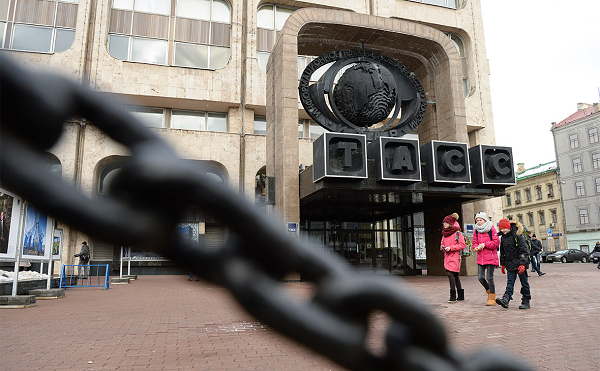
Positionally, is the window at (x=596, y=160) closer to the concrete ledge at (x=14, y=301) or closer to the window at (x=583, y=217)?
the window at (x=583, y=217)

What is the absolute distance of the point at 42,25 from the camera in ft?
76.8

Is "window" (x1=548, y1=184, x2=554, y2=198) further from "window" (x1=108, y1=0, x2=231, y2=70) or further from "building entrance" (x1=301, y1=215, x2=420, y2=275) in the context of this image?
"window" (x1=108, y1=0, x2=231, y2=70)

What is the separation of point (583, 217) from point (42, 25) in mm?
58495

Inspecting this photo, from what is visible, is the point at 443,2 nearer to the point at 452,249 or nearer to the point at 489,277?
Answer: the point at 452,249

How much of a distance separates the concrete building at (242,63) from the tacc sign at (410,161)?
2.15 metres

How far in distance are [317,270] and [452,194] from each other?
54.4ft

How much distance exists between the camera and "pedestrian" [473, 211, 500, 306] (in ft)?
26.8

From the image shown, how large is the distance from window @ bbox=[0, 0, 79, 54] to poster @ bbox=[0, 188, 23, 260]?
1845cm

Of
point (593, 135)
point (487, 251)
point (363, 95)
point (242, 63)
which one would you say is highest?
point (593, 135)

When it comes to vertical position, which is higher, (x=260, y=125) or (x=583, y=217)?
(x=260, y=125)

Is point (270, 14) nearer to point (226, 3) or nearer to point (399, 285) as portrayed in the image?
point (226, 3)

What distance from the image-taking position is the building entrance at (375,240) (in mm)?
20188

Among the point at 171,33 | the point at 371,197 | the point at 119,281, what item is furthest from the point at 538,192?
the point at 119,281

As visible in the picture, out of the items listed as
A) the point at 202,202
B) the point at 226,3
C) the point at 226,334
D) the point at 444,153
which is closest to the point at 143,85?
the point at 226,3
